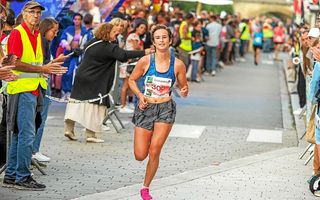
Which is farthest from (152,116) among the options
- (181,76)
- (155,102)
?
(181,76)

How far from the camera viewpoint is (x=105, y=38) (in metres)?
14.5

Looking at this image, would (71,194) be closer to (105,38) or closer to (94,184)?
(94,184)

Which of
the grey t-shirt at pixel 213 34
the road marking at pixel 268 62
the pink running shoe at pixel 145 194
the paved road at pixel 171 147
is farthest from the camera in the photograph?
the road marking at pixel 268 62

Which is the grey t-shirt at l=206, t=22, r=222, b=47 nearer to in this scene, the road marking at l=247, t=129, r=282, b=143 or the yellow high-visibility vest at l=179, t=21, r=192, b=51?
the yellow high-visibility vest at l=179, t=21, r=192, b=51

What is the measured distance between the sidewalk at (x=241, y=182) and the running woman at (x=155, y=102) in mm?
484

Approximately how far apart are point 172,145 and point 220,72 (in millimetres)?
21616

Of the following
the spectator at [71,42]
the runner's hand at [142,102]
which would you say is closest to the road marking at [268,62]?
the spectator at [71,42]

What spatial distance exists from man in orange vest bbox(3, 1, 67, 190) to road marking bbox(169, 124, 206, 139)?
19.6 feet

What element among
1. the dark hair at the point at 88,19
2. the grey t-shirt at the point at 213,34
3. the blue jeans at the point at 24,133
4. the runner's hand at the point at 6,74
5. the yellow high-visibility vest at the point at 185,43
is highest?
the runner's hand at the point at 6,74

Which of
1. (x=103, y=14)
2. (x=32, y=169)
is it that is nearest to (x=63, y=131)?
(x=32, y=169)

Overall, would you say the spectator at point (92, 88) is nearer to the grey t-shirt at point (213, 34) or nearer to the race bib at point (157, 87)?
the race bib at point (157, 87)

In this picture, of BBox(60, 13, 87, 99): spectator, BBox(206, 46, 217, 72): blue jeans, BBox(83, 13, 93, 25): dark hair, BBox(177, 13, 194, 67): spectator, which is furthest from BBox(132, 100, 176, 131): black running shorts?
BBox(206, 46, 217, 72): blue jeans

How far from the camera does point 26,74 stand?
10570 millimetres

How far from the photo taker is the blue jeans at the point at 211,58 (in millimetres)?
33750
